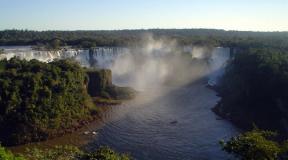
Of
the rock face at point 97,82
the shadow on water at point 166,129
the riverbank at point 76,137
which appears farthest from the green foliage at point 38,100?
the rock face at point 97,82

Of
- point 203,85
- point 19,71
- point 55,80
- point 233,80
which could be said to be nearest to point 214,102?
point 233,80

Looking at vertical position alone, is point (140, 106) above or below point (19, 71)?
below

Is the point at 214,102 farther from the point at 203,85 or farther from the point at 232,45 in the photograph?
the point at 232,45

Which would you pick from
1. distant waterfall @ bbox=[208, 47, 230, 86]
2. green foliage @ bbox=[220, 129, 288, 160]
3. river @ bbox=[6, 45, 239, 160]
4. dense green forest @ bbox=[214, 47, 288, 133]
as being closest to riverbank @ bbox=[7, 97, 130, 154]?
river @ bbox=[6, 45, 239, 160]

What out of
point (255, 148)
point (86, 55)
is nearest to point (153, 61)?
point (86, 55)

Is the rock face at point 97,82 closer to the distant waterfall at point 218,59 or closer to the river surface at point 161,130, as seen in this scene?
the river surface at point 161,130

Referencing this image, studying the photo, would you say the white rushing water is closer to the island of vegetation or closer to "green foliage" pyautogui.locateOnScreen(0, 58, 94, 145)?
the island of vegetation

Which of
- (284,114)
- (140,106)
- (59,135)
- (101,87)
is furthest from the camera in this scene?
(101,87)
